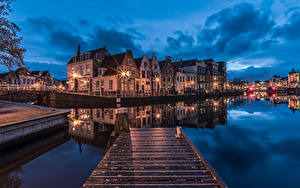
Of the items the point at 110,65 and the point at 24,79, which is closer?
the point at 110,65

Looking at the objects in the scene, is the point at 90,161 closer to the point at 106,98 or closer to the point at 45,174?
the point at 45,174

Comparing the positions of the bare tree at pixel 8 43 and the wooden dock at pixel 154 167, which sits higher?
the bare tree at pixel 8 43

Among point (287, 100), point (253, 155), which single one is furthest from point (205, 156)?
point (287, 100)

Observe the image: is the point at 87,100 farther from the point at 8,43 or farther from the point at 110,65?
the point at 8,43

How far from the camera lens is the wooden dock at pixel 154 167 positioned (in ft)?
13.9

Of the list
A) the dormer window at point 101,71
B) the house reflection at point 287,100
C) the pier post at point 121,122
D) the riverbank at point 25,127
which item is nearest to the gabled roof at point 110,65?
the dormer window at point 101,71

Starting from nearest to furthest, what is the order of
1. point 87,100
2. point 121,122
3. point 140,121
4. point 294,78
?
point 121,122 → point 140,121 → point 87,100 → point 294,78

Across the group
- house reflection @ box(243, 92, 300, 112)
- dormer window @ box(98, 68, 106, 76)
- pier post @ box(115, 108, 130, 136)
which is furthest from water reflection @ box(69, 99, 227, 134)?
dormer window @ box(98, 68, 106, 76)

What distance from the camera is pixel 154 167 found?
5.11m

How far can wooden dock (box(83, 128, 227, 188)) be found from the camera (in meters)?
4.23

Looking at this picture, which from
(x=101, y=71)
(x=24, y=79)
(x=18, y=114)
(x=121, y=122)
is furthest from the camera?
(x=24, y=79)

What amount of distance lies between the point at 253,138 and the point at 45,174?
42.7 ft

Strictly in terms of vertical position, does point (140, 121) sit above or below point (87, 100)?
below

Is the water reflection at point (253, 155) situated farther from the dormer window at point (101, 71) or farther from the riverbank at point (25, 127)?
the dormer window at point (101, 71)
